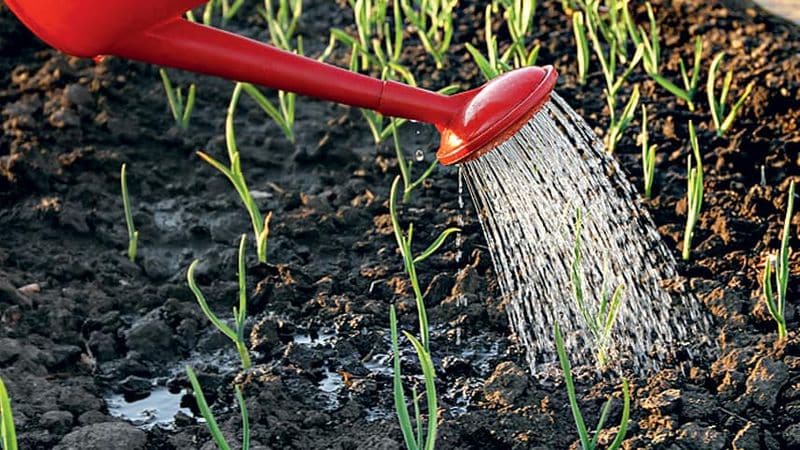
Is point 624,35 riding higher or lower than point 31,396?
higher

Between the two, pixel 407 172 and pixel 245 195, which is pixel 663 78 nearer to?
pixel 407 172

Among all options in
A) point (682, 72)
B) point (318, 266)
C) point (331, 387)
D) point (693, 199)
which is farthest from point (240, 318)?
point (682, 72)

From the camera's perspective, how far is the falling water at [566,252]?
8.25 feet

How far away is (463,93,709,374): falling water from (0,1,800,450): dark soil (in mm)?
52

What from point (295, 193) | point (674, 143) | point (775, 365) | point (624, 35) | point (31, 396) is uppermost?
point (624, 35)

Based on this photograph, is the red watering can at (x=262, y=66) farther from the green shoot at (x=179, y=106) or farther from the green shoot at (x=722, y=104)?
the green shoot at (x=179, y=106)

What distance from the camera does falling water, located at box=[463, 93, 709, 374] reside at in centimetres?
252

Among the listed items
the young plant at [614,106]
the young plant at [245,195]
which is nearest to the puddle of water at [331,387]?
the young plant at [245,195]

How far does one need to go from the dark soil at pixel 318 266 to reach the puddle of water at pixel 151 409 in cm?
3

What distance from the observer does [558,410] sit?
7.88ft

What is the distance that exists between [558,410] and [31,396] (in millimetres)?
988

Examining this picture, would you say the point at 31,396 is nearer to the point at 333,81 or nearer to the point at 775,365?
Result: the point at 333,81

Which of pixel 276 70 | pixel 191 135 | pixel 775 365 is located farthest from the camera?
pixel 191 135

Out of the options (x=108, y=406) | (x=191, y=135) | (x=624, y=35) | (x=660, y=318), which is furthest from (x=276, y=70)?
(x=624, y=35)
